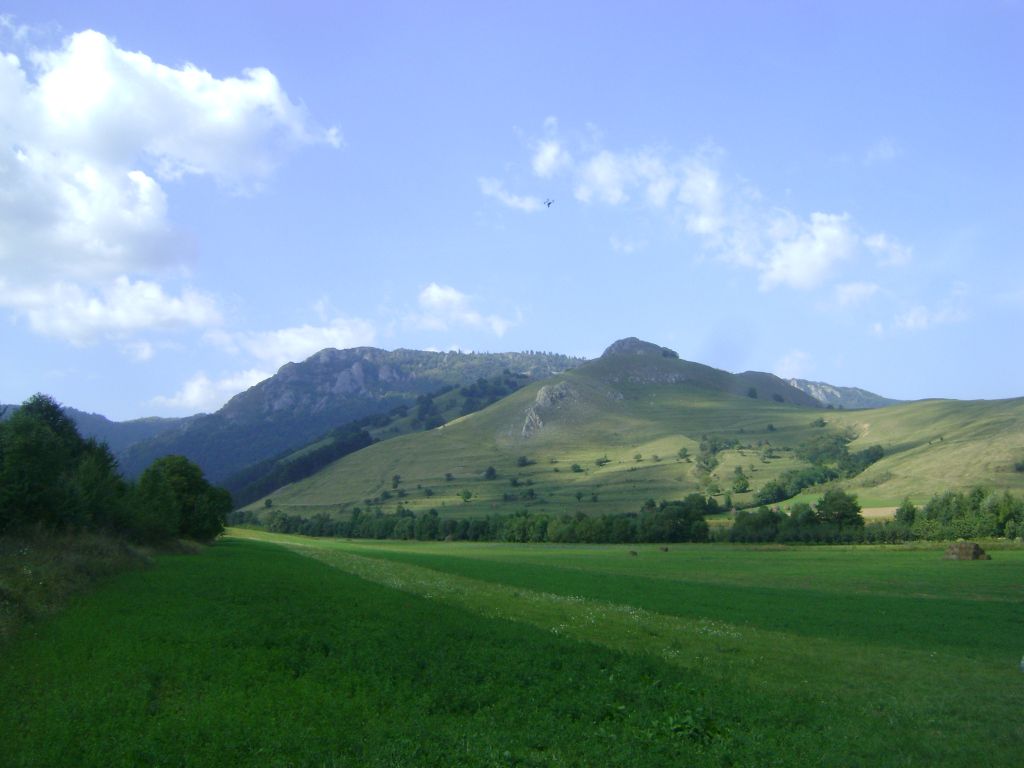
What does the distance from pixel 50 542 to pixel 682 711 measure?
127 feet

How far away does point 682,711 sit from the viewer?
16.4 meters

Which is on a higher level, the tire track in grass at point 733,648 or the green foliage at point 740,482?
the green foliage at point 740,482

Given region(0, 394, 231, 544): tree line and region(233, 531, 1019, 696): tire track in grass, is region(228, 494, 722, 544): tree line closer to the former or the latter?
region(0, 394, 231, 544): tree line

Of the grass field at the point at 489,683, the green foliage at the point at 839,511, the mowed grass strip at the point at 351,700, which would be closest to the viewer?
the mowed grass strip at the point at 351,700

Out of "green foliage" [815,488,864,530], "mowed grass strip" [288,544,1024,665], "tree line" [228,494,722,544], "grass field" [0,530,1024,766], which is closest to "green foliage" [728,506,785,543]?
"green foliage" [815,488,864,530]

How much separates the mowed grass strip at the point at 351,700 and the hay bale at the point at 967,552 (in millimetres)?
68458

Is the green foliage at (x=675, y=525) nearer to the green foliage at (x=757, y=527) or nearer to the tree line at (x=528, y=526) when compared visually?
the tree line at (x=528, y=526)

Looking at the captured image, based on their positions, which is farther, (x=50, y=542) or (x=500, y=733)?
(x=50, y=542)

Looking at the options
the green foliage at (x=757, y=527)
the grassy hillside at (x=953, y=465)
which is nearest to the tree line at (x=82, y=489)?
the green foliage at (x=757, y=527)

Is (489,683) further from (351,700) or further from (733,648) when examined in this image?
(733,648)

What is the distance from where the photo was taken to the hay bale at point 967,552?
75875 mm

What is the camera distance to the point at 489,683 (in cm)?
1817

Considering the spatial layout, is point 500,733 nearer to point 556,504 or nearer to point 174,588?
point 174,588

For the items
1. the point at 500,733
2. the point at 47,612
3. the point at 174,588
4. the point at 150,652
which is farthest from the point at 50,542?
the point at 500,733
